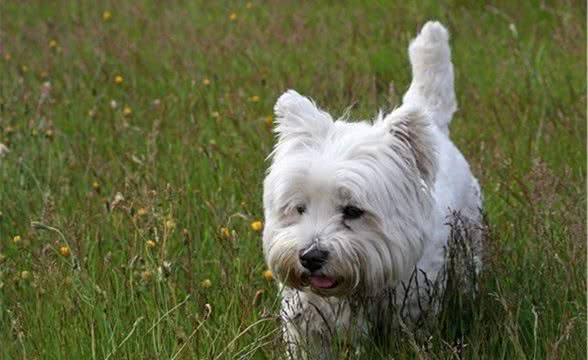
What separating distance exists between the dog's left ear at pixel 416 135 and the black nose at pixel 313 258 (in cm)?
52

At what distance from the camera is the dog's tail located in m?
5.07

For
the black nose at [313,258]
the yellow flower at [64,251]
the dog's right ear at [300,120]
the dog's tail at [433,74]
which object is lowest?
the yellow flower at [64,251]

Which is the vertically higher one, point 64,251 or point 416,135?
point 416,135

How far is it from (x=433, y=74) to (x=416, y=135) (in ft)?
3.60

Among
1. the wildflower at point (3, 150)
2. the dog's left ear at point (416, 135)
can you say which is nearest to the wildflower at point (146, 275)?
the dog's left ear at point (416, 135)

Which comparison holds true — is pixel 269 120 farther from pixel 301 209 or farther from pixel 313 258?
pixel 313 258

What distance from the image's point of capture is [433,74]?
5.08 m

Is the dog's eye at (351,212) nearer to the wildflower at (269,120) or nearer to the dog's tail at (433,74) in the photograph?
the dog's tail at (433,74)

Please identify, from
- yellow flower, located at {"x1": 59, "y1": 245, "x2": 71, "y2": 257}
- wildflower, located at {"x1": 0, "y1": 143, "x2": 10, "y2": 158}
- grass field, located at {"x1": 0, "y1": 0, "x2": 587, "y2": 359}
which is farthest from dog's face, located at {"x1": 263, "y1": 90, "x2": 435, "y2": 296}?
wildflower, located at {"x1": 0, "y1": 143, "x2": 10, "y2": 158}

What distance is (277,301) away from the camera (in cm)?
405

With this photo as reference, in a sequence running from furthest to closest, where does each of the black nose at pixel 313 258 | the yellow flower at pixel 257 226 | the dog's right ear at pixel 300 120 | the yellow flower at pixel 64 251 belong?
the yellow flower at pixel 257 226
the yellow flower at pixel 64 251
the dog's right ear at pixel 300 120
the black nose at pixel 313 258

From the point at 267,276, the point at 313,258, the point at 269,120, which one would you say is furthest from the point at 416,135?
the point at 269,120

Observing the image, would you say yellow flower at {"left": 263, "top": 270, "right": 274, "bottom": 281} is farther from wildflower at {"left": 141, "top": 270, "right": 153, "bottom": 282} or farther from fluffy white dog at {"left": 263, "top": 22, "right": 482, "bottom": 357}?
wildflower at {"left": 141, "top": 270, "right": 153, "bottom": 282}

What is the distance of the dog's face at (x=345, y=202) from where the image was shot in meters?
3.78
